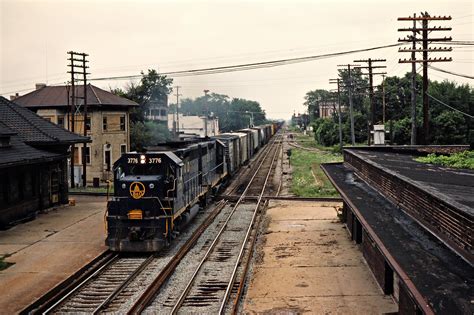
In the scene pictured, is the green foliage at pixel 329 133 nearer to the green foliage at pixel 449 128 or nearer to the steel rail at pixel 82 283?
the green foliage at pixel 449 128

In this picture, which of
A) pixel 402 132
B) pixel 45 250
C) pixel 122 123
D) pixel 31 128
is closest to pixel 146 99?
pixel 122 123

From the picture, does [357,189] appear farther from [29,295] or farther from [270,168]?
[270,168]

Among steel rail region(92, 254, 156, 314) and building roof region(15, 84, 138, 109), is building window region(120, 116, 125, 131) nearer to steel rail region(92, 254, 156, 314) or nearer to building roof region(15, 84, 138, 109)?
building roof region(15, 84, 138, 109)

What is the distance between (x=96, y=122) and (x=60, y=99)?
3946 mm

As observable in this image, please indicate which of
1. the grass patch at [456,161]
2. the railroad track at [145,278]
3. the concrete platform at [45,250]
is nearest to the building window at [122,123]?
the concrete platform at [45,250]

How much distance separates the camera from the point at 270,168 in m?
46.5

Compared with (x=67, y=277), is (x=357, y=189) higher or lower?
higher

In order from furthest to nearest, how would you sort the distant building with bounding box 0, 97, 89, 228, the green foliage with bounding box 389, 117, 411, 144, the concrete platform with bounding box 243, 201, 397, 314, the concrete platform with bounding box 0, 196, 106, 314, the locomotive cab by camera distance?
the green foliage with bounding box 389, 117, 411, 144 → the distant building with bounding box 0, 97, 89, 228 → the locomotive cab → the concrete platform with bounding box 0, 196, 106, 314 → the concrete platform with bounding box 243, 201, 397, 314

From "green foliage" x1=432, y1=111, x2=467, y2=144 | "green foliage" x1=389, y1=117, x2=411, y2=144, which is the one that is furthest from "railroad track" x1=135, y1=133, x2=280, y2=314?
"green foliage" x1=389, y1=117, x2=411, y2=144

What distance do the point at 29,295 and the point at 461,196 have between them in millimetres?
10707

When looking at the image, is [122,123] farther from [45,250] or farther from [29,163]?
[45,250]

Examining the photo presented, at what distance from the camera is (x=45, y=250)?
17875 mm

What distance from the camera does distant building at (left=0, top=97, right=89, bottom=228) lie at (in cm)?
2197

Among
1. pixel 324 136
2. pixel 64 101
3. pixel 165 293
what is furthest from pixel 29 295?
pixel 324 136
